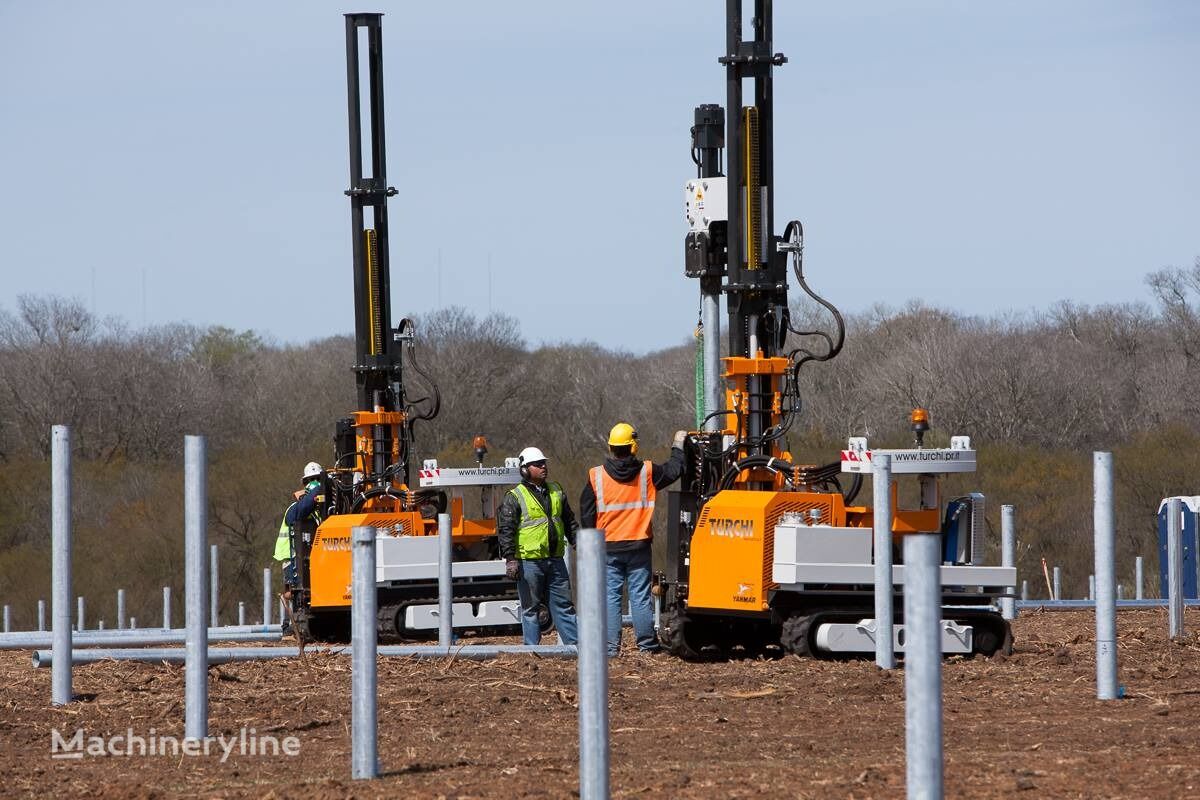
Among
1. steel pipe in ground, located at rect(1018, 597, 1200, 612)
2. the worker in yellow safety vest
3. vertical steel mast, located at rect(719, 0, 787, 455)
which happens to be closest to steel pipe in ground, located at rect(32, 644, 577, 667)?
the worker in yellow safety vest

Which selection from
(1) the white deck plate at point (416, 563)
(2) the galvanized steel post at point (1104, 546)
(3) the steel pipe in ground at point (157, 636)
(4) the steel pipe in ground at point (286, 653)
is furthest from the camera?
(1) the white deck plate at point (416, 563)

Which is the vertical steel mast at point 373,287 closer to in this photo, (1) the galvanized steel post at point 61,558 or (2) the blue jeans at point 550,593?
(2) the blue jeans at point 550,593

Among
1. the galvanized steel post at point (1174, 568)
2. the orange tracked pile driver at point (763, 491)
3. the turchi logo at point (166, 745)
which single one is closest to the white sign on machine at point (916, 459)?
the orange tracked pile driver at point (763, 491)

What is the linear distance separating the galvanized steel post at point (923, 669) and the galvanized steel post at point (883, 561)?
7.34 metres

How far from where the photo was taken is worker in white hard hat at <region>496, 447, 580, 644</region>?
16.0 m

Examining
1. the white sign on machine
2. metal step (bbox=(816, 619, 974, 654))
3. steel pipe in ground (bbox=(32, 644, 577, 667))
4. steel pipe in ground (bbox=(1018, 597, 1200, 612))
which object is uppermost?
the white sign on machine

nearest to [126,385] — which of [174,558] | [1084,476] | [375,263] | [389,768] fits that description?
[174,558]

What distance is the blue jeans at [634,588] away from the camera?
15.4 m

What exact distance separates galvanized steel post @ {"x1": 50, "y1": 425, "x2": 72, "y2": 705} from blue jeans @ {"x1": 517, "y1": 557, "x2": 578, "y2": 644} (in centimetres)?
494

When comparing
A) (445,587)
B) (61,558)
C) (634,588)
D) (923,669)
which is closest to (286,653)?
(445,587)

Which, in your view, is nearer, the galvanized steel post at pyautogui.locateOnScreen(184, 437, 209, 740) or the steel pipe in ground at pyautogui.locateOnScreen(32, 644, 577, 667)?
the galvanized steel post at pyautogui.locateOnScreen(184, 437, 209, 740)

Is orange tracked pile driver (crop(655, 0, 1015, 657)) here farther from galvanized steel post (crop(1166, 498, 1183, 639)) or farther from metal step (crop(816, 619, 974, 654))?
galvanized steel post (crop(1166, 498, 1183, 639))

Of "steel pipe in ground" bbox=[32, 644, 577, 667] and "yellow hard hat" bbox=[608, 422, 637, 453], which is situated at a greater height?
"yellow hard hat" bbox=[608, 422, 637, 453]

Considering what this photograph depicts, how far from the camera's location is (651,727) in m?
10.9
